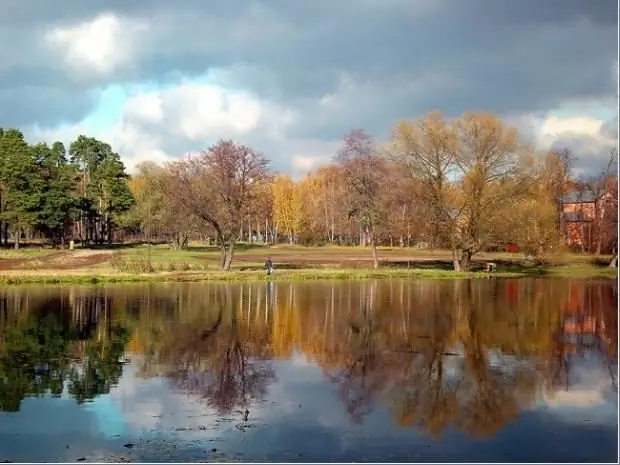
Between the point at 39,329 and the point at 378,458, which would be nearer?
the point at 378,458

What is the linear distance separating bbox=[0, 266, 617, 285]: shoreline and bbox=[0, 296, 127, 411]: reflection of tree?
17.2m

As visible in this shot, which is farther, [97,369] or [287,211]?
[287,211]

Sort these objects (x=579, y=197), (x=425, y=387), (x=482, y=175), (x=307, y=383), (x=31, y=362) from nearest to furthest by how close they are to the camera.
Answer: (x=425, y=387) < (x=307, y=383) < (x=31, y=362) < (x=482, y=175) < (x=579, y=197)

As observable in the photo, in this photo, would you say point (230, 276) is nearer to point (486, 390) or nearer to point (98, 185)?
point (486, 390)

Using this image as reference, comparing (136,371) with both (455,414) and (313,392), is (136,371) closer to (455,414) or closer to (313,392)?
(313,392)

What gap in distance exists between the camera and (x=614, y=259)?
6488 cm

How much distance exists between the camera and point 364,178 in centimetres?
6022

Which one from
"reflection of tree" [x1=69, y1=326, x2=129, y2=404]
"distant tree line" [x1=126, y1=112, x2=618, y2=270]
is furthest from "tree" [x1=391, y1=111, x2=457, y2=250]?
"reflection of tree" [x1=69, y1=326, x2=129, y2=404]

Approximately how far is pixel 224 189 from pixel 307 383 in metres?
37.6

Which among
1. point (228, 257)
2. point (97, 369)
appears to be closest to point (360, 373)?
point (97, 369)

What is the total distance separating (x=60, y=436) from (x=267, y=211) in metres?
46.9

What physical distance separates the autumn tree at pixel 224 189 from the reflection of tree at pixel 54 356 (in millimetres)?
24014

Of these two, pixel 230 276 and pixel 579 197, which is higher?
pixel 579 197

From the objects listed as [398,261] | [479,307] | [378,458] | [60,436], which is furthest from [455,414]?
[398,261]
